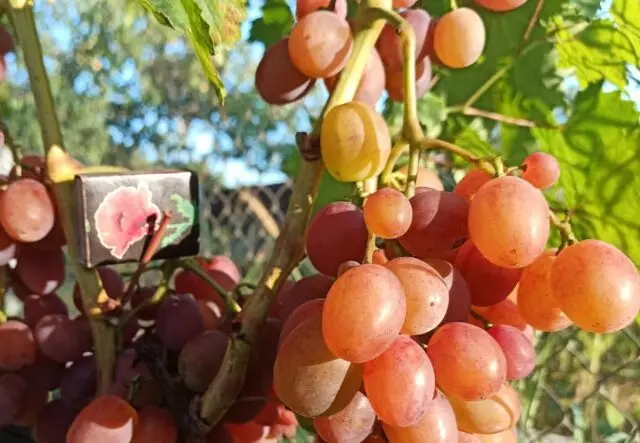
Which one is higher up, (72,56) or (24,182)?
(24,182)

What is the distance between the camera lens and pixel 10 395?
54cm

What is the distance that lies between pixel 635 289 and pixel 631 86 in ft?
1.29

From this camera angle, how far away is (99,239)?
474mm

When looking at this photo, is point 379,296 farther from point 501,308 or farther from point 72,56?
point 72,56

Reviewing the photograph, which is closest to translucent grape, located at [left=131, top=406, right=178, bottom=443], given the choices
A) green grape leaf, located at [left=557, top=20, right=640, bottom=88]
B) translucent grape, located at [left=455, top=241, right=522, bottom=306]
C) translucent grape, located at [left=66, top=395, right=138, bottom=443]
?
translucent grape, located at [left=66, top=395, right=138, bottom=443]

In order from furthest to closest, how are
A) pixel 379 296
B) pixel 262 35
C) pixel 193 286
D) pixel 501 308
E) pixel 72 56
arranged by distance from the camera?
pixel 72 56 → pixel 262 35 → pixel 193 286 → pixel 501 308 → pixel 379 296

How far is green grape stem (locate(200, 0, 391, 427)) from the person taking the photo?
1.40ft

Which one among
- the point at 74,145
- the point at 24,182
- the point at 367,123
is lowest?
the point at 74,145

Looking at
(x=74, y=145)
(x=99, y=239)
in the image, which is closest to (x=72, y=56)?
(x=74, y=145)

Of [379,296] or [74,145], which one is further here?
[74,145]

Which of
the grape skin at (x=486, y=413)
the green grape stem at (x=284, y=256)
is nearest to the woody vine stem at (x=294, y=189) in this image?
the green grape stem at (x=284, y=256)

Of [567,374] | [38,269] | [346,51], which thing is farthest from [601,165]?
[567,374]

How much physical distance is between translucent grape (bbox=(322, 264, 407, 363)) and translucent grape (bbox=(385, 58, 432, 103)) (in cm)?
20

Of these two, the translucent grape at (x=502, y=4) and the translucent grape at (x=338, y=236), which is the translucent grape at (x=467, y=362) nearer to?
the translucent grape at (x=338, y=236)
